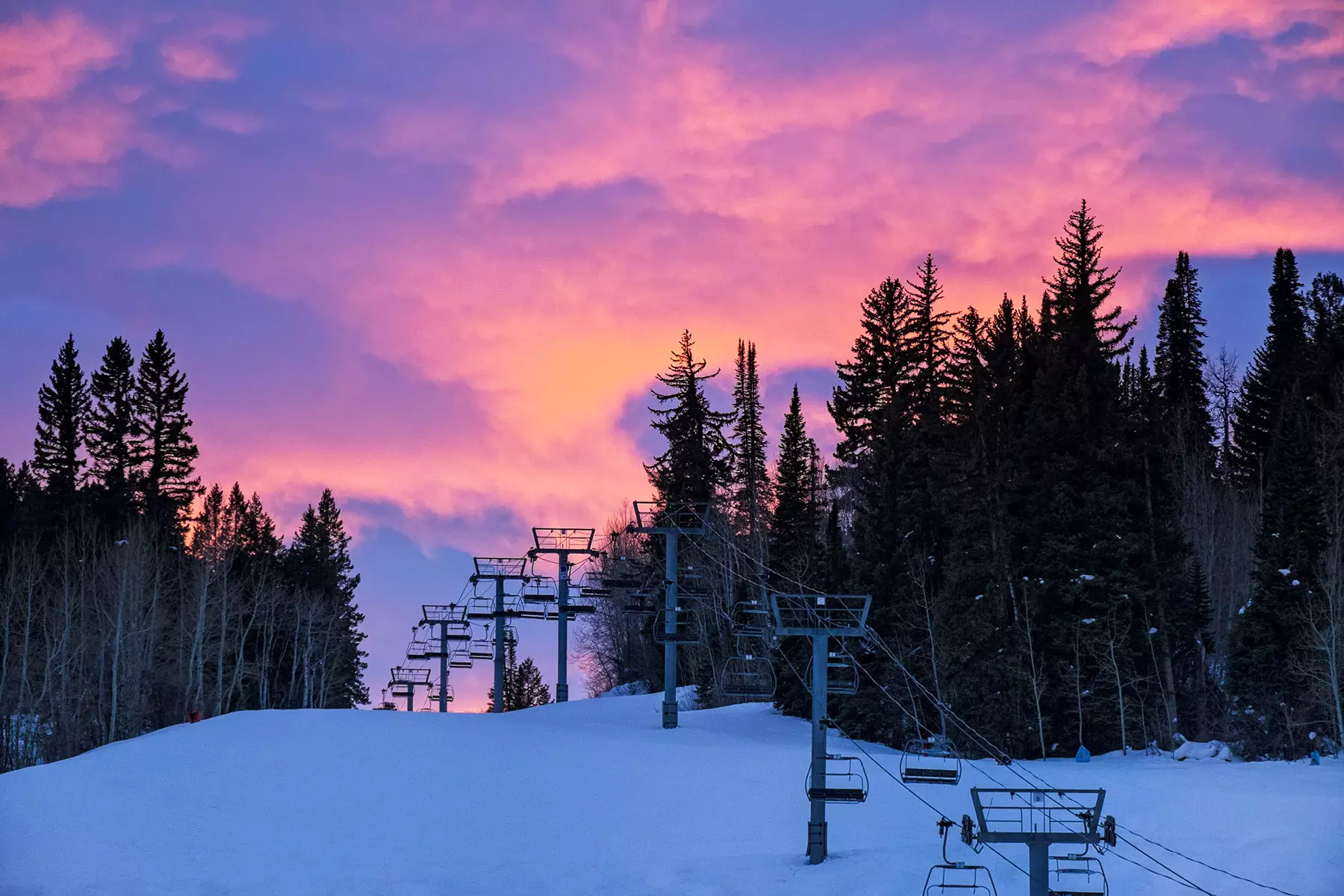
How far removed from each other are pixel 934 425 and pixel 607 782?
1116 inches

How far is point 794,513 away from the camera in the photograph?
264 feet

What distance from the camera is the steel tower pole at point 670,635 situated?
169 feet

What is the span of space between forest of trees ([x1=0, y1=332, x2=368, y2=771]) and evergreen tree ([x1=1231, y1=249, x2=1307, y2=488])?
65615 millimetres

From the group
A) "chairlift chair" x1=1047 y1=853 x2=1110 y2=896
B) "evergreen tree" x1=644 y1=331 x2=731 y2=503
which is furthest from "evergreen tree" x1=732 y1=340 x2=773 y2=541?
"chairlift chair" x1=1047 y1=853 x2=1110 y2=896

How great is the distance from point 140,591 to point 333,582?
36.3m

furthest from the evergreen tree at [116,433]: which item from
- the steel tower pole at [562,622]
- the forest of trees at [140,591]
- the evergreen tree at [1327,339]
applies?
the evergreen tree at [1327,339]

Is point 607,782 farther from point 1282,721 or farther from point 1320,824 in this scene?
point 1282,721

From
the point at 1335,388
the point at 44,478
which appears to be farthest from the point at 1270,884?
the point at 44,478

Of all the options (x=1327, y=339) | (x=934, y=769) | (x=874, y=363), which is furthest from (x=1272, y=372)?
(x=934, y=769)

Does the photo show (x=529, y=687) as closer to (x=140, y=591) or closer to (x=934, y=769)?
(x=140, y=591)

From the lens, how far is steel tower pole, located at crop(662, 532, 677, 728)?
5162cm

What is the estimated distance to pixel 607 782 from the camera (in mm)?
42094

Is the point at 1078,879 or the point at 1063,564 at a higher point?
the point at 1063,564

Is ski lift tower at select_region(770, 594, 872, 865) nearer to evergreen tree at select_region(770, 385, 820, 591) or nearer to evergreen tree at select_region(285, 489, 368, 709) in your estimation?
evergreen tree at select_region(770, 385, 820, 591)
